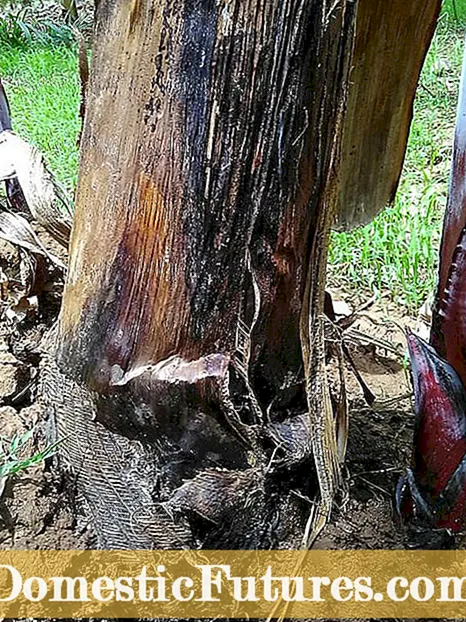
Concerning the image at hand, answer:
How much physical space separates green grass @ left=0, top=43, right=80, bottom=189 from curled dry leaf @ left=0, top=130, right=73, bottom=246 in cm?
88

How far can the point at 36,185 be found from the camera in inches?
30.2

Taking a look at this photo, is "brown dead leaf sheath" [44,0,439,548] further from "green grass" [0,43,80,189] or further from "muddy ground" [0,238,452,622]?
"green grass" [0,43,80,189]

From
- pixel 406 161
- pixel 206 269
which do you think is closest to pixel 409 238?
pixel 406 161

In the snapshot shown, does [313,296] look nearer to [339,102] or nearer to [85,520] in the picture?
[339,102]

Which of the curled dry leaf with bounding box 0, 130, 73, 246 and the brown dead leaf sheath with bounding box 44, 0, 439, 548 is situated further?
the curled dry leaf with bounding box 0, 130, 73, 246

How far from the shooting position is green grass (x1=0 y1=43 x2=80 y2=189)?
6.24 feet

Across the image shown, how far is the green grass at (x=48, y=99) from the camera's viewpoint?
1.90 m

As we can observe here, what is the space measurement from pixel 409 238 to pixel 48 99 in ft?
4.80

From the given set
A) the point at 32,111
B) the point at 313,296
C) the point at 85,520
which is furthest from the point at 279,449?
the point at 32,111

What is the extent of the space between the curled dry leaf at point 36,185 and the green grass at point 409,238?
0.42 meters

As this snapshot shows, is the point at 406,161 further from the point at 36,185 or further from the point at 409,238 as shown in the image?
the point at 36,185

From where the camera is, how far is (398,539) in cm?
74

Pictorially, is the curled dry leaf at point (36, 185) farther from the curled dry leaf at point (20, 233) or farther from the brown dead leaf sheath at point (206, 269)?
the brown dead leaf sheath at point (206, 269)

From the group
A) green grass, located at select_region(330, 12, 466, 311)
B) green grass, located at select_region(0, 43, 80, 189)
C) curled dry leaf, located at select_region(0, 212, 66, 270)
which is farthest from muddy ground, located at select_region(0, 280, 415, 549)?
green grass, located at select_region(0, 43, 80, 189)
